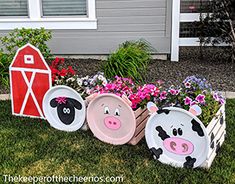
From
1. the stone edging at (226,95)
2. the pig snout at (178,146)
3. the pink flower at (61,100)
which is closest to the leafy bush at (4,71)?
the stone edging at (226,95)

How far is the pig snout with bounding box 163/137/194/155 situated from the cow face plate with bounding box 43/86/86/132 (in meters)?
0.98

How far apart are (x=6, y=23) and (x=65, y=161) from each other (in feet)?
14.0

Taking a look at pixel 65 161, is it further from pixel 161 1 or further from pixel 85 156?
pixel 161 1

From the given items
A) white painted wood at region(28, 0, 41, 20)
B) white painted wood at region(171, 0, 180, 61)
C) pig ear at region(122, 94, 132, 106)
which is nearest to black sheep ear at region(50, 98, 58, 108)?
pig ear at region(122, 94, 132, 106)

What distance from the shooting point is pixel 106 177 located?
348cm

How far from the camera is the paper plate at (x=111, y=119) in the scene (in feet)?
12.7

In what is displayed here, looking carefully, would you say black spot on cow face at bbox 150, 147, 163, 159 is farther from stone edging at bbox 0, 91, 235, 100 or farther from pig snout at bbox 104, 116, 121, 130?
stone edging at bbox 0, 91, 235, 100

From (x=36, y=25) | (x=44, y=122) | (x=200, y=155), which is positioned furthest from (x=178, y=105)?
(x=36, y=25)

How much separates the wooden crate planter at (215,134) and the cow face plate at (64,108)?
1.29 meters

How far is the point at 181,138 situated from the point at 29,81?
6.25ft

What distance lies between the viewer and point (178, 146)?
11.8ft

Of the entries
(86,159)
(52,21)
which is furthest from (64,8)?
(86,159)

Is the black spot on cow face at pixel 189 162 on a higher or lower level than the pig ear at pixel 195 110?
lower

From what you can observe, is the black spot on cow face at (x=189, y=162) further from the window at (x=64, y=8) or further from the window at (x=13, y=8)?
the window at (x=13, y=8)
